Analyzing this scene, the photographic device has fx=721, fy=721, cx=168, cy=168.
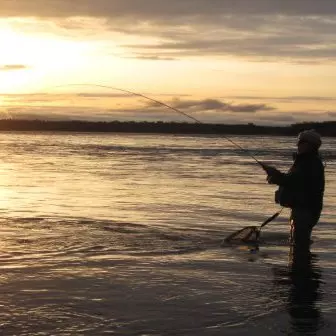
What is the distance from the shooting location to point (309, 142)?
8766 millimetres

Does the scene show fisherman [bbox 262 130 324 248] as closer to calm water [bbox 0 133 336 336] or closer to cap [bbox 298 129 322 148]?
cap [bbox 298 129 322 148]

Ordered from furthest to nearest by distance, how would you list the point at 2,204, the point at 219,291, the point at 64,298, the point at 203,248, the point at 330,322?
1. the point at 2,204
2. the point at 203,248
3. the point at 219,291
4. the point at 64,298
5. the point at 330,322

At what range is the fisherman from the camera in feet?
28.8

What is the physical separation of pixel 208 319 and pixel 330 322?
112cm

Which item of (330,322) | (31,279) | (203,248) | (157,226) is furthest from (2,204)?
(330,322)

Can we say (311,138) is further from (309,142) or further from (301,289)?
(301,289)

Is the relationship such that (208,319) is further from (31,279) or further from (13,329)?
(31,279)

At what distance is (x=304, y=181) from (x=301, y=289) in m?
1.47

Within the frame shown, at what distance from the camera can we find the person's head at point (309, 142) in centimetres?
876

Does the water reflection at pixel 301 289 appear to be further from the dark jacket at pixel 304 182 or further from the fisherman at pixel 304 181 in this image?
the dark jacket at pixel 304 182

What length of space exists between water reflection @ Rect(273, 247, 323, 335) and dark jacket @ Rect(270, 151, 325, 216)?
75 centimetres

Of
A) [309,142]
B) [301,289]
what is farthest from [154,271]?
[309,142]

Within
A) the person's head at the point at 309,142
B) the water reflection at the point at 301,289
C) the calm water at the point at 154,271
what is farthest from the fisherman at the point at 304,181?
the calm water at the point at 154,271

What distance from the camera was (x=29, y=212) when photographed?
14.1 metres
